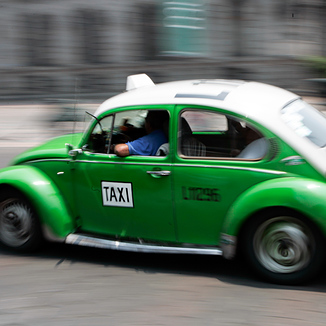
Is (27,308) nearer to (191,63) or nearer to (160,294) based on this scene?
(160,294)

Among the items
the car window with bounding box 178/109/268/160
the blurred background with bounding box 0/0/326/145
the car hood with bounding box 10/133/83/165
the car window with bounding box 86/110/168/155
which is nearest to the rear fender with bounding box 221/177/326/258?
the car window with bounding box 178/109/268/160

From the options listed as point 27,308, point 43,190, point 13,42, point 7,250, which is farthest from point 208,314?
point 13,42

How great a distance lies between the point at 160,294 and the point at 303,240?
1.19m

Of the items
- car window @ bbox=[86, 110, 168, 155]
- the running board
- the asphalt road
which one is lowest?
the asphalt road

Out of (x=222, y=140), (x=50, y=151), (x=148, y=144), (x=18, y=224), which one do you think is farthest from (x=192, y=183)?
(x=18, y=224)

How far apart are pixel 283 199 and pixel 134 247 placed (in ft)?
4.52

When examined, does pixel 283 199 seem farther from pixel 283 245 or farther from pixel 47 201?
pixel 47 201

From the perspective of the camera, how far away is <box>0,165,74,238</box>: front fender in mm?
4828

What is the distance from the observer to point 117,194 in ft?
15.0

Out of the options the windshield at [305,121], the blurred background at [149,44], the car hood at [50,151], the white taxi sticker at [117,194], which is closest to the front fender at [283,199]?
the windshield at [305,121]

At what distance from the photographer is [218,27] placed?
16.8 metres

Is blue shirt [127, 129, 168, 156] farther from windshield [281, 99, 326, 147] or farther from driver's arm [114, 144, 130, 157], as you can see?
windshield [281, 99, 326, 147]

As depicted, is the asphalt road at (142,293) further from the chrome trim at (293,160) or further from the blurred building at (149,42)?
the blurred building at (149,42)

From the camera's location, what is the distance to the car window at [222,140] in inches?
168
